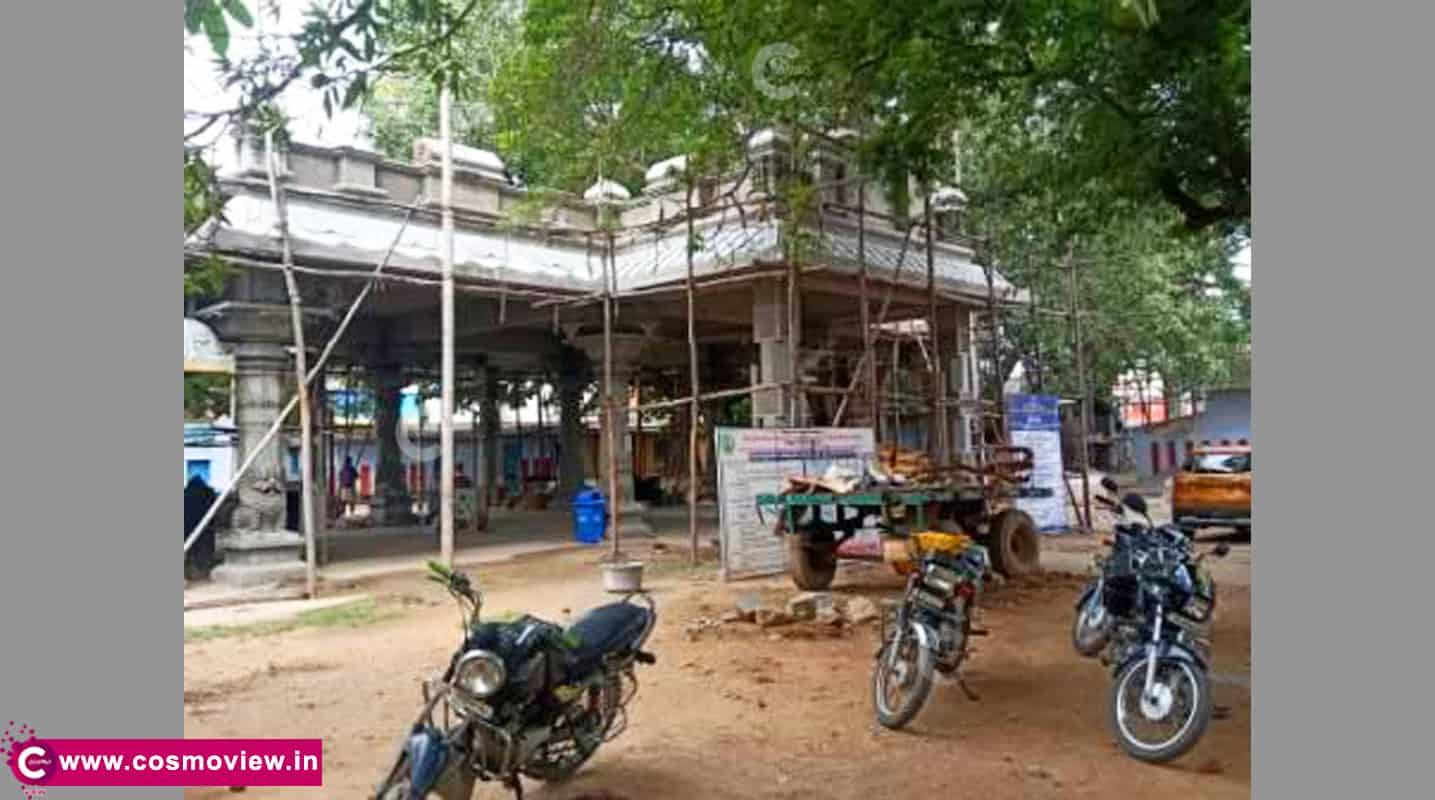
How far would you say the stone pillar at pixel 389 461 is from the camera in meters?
17.8

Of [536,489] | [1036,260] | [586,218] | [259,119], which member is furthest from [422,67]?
[536,489]

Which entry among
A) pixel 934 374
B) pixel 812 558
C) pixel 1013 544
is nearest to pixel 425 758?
pixel 812 558

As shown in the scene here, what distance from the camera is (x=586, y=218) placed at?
14.7 meters

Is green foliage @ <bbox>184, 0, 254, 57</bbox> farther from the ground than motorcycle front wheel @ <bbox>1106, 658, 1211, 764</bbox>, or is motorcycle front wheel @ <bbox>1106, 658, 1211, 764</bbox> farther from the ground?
green foliage @ <bbox>184, 0, 254, 57</bbox>

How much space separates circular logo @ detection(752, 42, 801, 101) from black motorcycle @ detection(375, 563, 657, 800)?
4.35 m

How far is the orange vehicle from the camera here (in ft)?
45.8

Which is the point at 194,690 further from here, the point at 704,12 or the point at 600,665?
the point at 704,12

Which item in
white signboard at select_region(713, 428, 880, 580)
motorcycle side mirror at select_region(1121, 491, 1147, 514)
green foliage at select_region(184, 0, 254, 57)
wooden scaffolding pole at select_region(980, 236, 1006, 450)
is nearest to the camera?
green foliage at select_region(184, 0, 254, 57)

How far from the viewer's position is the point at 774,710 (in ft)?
19.1

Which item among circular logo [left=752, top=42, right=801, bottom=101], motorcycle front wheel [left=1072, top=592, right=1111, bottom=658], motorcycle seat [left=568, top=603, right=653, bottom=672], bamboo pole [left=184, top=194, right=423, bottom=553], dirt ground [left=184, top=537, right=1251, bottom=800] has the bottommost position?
dirt ground [left=184, top=537, right=1251, bottom=800]

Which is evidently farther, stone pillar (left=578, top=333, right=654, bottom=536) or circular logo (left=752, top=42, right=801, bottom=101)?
stone pillar (left=578, top=333, right=654, bottom=536)

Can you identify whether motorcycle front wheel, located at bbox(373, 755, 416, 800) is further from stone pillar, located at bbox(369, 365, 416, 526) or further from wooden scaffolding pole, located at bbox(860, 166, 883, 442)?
stone pillar, located at bbox(369, 365, 416, 526)
